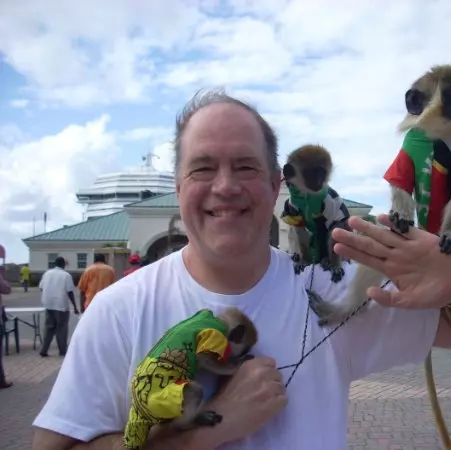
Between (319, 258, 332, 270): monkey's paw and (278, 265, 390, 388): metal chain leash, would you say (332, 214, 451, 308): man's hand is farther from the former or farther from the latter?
(319, 258, 332, 270): monkey's paw

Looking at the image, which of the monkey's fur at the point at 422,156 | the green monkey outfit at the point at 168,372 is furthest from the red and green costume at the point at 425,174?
the green monkey outfit at the point at 168,372

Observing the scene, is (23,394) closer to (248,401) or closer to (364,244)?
(248,401)

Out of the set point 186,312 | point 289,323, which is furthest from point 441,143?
point 186,312

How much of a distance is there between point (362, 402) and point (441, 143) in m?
7.04

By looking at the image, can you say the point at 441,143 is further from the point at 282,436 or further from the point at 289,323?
the point at 282,436

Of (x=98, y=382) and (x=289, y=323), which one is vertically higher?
(x=289, y=323)

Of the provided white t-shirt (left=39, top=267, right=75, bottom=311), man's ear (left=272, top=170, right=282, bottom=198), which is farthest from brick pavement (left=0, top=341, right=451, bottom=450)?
man's ear (left=272, top=170, right=282, bottom=198)

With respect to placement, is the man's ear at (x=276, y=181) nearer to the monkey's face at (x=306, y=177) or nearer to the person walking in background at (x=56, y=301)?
the monkey's face at (x=306, y=177)

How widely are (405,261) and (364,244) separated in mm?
140

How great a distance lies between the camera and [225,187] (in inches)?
85.4

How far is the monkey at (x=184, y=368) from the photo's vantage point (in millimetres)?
1868

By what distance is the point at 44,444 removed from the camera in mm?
2080

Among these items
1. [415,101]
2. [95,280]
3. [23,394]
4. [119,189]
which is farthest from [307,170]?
[119,189]

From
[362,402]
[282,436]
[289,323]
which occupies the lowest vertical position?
[362,402]
